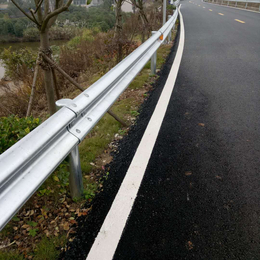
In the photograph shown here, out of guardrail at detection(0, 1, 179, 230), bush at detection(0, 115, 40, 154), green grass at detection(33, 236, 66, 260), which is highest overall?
guardrail at detection(0, 1, 179, 230)

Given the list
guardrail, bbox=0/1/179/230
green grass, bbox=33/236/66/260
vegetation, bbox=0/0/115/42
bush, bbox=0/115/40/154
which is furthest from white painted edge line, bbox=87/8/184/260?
vegetation, bbox=0/0/115/42

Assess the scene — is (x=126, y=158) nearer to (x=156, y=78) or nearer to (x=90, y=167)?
(x=90, y=167)

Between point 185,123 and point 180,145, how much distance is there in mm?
571

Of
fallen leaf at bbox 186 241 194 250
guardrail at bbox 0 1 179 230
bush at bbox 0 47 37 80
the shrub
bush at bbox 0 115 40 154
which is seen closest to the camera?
guardrail at bbox 0 1 179 230

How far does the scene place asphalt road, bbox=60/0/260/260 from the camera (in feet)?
5.64

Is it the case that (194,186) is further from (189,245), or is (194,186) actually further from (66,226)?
(66,226)

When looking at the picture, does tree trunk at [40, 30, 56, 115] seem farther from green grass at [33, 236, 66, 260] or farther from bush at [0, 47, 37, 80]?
bush at [0, 47, 37, 80]

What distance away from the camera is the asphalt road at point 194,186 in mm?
1720

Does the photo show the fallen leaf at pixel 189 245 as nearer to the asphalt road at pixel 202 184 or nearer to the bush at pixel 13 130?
the asphalt road at pixel 202 184

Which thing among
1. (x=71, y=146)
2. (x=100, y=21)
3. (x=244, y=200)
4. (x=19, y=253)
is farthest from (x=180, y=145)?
(x=100, y=21)

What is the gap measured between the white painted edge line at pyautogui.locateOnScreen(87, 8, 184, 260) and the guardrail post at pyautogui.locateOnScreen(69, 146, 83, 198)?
35 cm

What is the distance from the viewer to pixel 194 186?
7.32 feet

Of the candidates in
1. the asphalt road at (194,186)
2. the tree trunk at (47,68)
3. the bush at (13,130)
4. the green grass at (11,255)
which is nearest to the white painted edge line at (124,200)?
the asphalt road at (194,186)

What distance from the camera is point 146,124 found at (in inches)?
131
